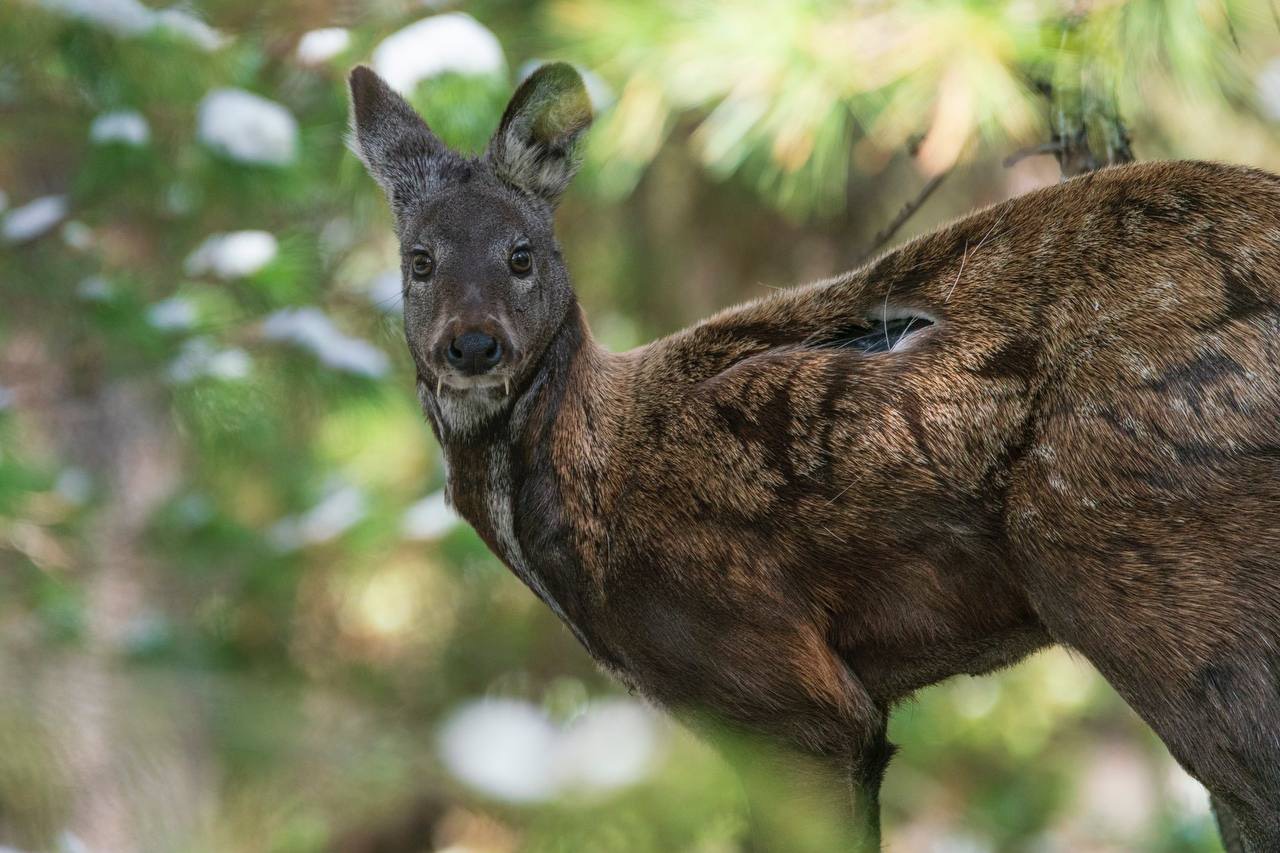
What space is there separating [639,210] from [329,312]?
3.29 meters

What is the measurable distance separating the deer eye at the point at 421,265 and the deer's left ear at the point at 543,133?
512 millimetres

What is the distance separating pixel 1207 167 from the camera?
4.30 meters

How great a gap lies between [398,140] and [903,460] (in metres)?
2.53

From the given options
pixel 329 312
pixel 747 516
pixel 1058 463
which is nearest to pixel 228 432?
pixel 329 312

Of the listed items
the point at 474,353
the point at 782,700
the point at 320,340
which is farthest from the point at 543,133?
the point at 320,340

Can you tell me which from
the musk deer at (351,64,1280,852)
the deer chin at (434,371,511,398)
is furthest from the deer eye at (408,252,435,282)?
the deer chin at (434,371,511,398)

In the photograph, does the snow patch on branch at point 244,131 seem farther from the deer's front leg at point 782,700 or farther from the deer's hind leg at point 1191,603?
the deer's hind leg at point 1191,603

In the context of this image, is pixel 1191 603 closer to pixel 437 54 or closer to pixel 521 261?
pixel 521 261

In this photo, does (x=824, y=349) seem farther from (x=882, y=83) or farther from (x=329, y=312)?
(x=329, y=312)

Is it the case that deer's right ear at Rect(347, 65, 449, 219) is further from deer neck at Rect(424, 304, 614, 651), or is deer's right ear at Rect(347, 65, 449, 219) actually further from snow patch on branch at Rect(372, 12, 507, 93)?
snow patch on branch at Rect(372, 12, 507, 93)

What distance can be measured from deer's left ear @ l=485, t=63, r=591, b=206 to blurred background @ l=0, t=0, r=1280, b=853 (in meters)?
0.30

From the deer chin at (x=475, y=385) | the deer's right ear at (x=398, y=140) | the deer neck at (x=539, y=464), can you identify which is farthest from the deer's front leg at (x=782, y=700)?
the deer's right ear at (x=398, y=140)

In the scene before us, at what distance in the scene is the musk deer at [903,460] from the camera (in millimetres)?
3906

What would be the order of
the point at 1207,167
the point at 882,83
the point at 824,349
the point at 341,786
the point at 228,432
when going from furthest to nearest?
the point at 228,432, the point at 882,83, the point at 824,349, the point at 1207,167, the point at 341,786
